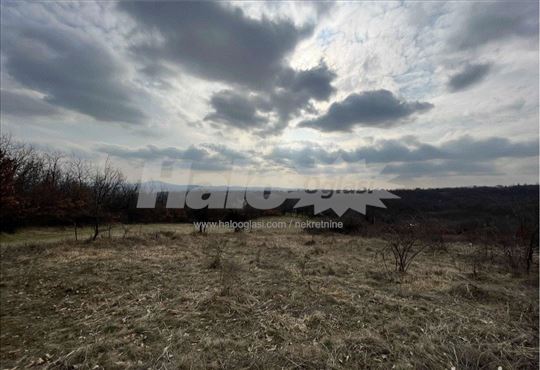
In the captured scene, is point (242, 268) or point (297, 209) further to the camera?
point (297, 209)

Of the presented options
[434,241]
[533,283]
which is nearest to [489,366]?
[533,283]

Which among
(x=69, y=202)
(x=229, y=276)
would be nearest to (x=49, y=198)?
(x=69, y=202)

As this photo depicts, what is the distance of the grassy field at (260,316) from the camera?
9.84 ft

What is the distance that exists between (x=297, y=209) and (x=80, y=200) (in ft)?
55.3

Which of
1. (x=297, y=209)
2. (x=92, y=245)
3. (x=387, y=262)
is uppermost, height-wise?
(x=297, y=209)

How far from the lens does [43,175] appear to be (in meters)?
23.2

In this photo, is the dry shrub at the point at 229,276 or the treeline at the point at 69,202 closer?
the dry shrub at the point at 229,276

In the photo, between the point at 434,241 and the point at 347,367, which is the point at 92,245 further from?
the point at 434,241

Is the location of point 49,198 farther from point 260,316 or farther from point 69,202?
point 260,316

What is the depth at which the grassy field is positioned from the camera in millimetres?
2998

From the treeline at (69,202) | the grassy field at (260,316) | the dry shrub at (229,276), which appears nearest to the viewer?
the grassy field at (260,316)

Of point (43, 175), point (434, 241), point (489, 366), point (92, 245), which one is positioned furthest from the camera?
point (43, 175)

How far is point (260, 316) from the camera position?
4.06m

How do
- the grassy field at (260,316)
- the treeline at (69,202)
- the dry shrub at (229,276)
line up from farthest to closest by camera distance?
the treeline at (69,202), the dry shrub at (229,276), the grassy field at (260,316)
